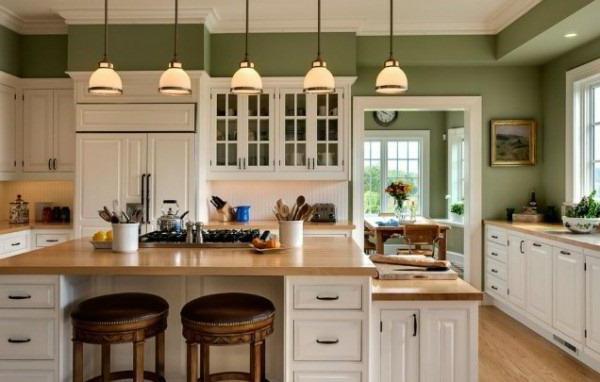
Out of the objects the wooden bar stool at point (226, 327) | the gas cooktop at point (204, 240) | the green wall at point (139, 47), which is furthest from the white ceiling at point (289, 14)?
the wooden bar stool at point (226, 327)

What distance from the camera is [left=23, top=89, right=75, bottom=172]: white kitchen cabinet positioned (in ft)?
15.2

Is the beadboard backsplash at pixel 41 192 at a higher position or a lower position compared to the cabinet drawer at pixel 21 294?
higher

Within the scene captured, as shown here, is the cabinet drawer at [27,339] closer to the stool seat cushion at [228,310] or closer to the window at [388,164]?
the stool seat cushion at [228,310]

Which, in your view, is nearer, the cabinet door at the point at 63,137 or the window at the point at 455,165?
the cabinet door at the point at 63,137

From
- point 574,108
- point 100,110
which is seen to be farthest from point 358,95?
point 100,110

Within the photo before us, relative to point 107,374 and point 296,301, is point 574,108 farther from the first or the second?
A: point 107,374

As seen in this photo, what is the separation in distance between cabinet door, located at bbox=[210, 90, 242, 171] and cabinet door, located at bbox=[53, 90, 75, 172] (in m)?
1.40

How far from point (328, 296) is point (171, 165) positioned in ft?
8.49

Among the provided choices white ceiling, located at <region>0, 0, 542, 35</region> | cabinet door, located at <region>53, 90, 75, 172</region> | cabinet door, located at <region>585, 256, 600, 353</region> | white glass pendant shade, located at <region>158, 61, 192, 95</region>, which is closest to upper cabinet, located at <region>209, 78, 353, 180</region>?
white ceiling, located at <region>0, 0, 542, 35</region>

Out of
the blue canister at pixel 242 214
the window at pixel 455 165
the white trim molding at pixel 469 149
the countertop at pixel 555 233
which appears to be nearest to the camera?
the countertop at pixel 555 233

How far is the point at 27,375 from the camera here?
2.27m

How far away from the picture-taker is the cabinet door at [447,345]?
7.44 feet

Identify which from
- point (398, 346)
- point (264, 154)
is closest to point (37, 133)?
point (264, 154)

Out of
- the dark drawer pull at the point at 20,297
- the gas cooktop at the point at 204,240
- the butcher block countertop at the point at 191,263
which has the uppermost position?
the gas cooktop at the point at 204,240
